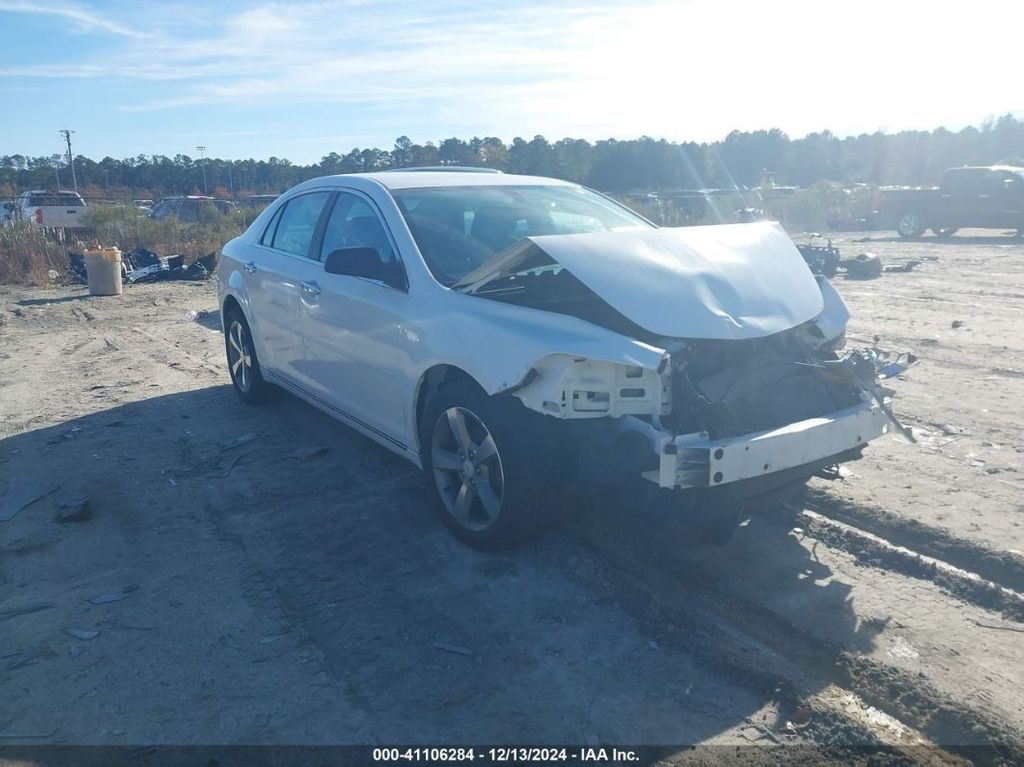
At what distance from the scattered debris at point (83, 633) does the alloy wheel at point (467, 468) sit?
1.70 meters

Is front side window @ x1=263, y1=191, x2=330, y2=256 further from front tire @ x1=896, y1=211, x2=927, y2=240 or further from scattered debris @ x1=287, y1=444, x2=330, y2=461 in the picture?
front tire @ x1=896, y1=211, x2=927, y2=240

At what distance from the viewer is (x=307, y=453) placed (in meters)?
5.93

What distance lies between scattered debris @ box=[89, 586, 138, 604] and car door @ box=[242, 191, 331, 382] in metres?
2.20

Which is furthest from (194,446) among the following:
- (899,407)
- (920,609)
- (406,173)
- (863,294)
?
(863,294)

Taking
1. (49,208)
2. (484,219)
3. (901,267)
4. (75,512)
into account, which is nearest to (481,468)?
(484,219)

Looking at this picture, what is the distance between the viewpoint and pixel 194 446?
6.20 m

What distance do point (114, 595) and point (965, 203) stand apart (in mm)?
23888

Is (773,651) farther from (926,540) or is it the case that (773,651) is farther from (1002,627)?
(926,540)

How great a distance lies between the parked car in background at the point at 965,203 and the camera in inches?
859

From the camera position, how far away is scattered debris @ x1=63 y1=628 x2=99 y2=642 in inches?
143

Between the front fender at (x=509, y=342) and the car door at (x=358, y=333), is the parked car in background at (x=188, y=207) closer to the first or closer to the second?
the car door at (x=358, y=333)

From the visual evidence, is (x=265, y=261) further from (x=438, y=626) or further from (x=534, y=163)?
(x=534, y=163)

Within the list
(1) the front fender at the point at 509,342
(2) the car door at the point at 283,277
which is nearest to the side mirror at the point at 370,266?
(1) the front fender at the point at 509,342

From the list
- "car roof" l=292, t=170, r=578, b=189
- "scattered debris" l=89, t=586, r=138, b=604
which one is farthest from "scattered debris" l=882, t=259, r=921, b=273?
"scattered debris" l=89, t=586, r=138, b=604
